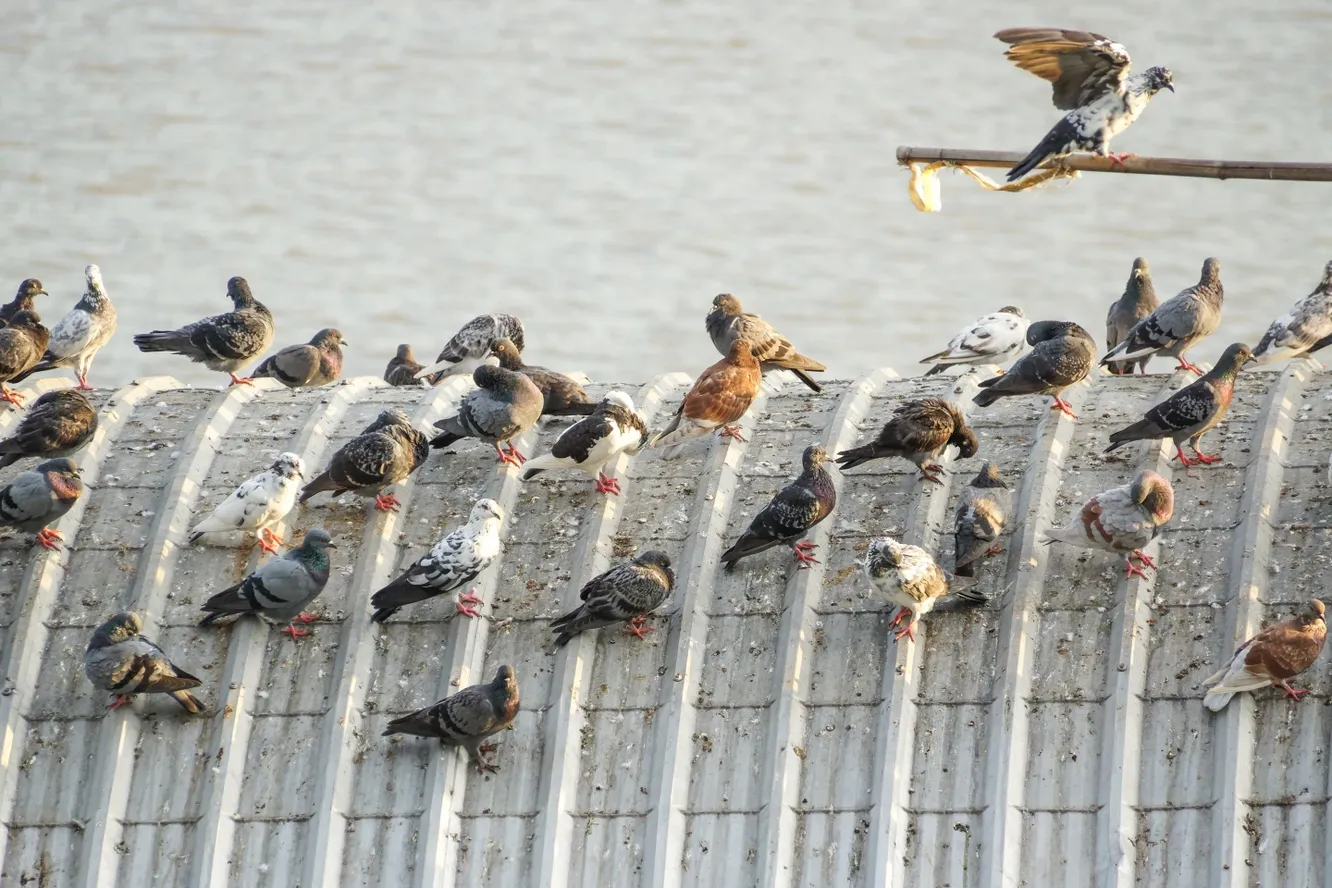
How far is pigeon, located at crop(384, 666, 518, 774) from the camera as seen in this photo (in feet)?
44.5

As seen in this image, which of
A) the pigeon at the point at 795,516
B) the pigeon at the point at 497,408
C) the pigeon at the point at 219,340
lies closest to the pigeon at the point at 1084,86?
the pigeon at the point at 795,516

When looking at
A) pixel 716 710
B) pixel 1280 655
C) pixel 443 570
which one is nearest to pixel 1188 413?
pixel 1280 655

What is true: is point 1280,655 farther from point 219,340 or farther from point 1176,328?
point 219,340

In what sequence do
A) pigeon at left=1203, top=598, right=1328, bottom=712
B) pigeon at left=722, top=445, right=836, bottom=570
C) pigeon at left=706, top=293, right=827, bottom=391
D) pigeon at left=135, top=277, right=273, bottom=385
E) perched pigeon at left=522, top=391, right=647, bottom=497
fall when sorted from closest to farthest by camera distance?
pigeon at left=1203, top=598, right=1328, bottom=712 → pigeon at left=722, top=445, right=836, bottom=570 → perched pigeon at left=522, top=391, right=647, bottom=497 → pigeon at left=706, top=293, right=827, bottom=391 → pigeon at left=135, top=277, right=273, bottom=385

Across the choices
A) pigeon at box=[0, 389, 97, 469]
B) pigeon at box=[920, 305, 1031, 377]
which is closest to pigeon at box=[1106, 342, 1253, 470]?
pigeon at box=[920, 305, 1031, 377]

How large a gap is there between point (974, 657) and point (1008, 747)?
37.4 inches

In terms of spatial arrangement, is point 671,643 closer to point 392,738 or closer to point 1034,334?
point 392,738

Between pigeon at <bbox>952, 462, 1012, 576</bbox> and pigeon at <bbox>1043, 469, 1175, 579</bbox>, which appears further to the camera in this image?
pigeon at <bbox>952, 462, 1012, 576</bbox>

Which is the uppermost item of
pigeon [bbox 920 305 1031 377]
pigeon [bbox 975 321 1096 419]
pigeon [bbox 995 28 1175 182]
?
pigeon [bbox 995 28 1175 182]

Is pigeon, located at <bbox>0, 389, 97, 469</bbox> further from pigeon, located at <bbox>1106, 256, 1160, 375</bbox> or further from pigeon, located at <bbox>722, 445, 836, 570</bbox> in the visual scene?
pigeon, located at <bbox>1106, 256, 1160, 375</bbox>

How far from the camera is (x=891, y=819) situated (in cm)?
1311

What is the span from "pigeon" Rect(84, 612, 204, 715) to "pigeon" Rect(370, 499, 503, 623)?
161cm

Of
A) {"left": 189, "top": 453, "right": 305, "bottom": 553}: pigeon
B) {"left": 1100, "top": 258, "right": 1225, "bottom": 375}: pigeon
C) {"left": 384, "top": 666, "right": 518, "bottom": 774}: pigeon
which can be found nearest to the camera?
{"left": 384, "top": 666, "right": 518, "bottom": 774}: pigeon

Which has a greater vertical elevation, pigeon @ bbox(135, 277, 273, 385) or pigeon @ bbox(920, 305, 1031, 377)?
pigeon @ bbox(920, 305, 1031, 377)
